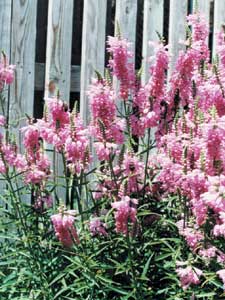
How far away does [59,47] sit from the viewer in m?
A: 4.46

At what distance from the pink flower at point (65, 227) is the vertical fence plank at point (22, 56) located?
1.55 meters

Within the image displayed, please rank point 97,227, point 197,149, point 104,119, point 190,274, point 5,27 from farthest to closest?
point 5,27 → point 97,227 → point 104,119 → point 197,149 → point 190,274

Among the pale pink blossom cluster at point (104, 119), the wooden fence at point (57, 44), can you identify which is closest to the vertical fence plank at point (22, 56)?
the wooden fence at point (57, 44)

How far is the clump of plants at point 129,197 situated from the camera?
Answer: 2.83 m

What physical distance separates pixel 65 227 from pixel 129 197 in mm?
298

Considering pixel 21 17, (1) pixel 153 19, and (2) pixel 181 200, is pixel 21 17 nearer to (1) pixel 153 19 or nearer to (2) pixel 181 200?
(1) pixel 153 19

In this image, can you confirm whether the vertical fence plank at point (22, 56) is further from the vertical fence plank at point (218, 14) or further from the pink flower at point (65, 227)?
the pink flower at point (65, 227)

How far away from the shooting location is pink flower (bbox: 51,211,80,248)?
2.76 meters

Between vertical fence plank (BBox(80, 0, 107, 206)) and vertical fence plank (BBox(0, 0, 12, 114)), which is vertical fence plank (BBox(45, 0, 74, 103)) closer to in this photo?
vertical fence plank (BBox(80, 0, 107, 206))

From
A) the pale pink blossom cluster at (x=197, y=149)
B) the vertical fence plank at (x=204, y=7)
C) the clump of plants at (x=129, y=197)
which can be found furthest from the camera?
the vertical fence plank at (x=204, y=7)

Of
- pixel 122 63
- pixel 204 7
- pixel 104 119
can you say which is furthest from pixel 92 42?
pixel 104 119

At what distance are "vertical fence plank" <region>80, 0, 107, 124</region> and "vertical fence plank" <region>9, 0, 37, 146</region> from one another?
0.32m

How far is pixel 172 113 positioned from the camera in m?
3.41

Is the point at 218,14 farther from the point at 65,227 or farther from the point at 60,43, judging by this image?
the point at 65,227
